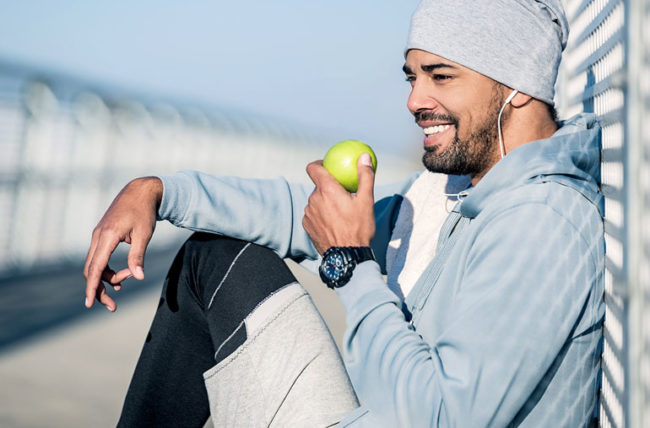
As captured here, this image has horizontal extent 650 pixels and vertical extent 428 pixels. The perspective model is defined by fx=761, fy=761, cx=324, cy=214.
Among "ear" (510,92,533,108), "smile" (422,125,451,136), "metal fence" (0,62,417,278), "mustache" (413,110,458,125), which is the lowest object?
"metal fence" (0,62,417,278)

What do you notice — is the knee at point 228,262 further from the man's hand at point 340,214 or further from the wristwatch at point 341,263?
the wristwatch at point 341,263

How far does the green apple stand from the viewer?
276cm

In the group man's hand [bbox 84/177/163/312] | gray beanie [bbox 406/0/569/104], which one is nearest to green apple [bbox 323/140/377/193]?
gray beanie [bbox 406/0/569/104]

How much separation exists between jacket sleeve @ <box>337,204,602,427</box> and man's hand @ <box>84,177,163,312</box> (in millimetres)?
989

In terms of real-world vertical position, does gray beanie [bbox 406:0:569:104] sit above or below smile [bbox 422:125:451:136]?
above

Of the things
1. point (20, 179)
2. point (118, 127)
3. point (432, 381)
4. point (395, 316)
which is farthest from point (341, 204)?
point (118, 127)

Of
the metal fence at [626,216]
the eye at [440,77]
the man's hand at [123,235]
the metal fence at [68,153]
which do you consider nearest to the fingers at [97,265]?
the man's hand at [123,235]

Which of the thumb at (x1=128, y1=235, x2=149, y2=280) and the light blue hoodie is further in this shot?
the thumb at (x1=128, y1=235, x2=149, y2=280)

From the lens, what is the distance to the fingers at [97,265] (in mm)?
2574

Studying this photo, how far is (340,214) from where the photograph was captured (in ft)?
7.48

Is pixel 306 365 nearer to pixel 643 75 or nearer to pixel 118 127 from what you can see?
pixel 643 75

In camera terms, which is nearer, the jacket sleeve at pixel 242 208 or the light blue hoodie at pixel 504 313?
the light blue hoodie at pixel 504 313

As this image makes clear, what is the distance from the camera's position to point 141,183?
9.52 feet

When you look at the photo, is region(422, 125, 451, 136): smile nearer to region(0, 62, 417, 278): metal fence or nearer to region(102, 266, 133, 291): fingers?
region(102, 266, 133, 291): fingers
